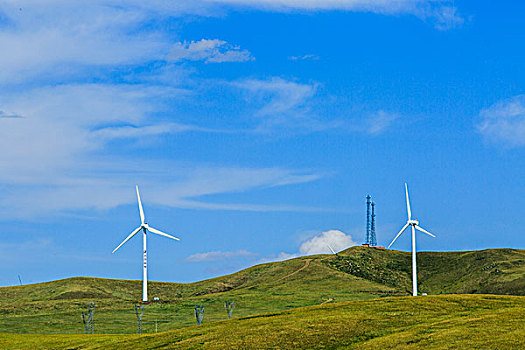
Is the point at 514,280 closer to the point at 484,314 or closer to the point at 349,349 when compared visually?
the point at 484,314

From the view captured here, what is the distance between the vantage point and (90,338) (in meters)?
112

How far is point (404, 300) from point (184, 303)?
339ft

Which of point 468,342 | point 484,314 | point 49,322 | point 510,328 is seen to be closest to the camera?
point 468,342

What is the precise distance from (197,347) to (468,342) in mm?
32938

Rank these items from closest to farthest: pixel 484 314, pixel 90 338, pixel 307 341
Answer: pixel 307 341 → pixel 484 314 → pixel 90 338

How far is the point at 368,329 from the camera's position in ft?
274

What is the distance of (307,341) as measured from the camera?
79.9 metres

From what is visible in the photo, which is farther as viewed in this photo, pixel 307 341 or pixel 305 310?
pixel 305 310

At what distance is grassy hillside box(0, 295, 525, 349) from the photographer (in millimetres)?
71750

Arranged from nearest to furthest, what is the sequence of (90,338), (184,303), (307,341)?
(307,341) → (90,338) → (184,303)

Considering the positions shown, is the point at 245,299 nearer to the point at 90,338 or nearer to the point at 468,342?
the point at 90,338

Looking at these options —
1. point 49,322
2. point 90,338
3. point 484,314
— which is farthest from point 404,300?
point 49,322

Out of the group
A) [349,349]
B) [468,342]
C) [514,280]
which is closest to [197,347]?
[349,349]

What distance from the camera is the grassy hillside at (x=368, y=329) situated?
71.8m
